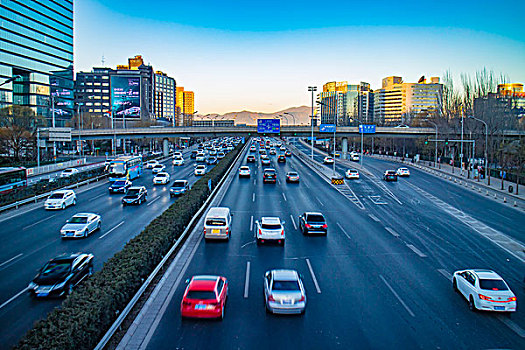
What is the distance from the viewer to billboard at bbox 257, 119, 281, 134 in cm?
7538

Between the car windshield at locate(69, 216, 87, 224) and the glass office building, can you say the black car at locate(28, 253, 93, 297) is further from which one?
the glass office building

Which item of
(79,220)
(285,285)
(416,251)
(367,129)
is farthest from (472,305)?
(367,129)

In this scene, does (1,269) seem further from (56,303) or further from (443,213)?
(443,213)

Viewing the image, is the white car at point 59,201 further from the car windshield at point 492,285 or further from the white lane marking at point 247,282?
the car windshield at point 492,285

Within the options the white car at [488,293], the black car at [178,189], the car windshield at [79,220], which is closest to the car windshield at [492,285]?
the white car at [488,293]

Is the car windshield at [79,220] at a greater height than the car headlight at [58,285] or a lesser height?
greater

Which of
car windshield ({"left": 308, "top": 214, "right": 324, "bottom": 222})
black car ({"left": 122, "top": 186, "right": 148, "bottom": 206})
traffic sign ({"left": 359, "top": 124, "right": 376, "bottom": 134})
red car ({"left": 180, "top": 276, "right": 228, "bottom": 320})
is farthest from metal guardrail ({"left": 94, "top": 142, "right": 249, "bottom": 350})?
traffic sign ({"left": 359, "top": 124, "right": 376, "bottom": 134})

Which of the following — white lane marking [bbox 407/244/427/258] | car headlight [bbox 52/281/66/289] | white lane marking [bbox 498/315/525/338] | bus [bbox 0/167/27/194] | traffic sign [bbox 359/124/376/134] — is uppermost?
traffic sign [bbox 359/124/376/134]

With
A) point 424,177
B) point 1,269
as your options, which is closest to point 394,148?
point 424,177

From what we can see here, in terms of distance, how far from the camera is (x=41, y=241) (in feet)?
78.4

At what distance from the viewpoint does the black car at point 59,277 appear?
15.5 metres

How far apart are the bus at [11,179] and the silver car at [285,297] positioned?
111 ft

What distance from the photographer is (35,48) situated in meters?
112

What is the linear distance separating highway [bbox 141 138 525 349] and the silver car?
0.36 m
